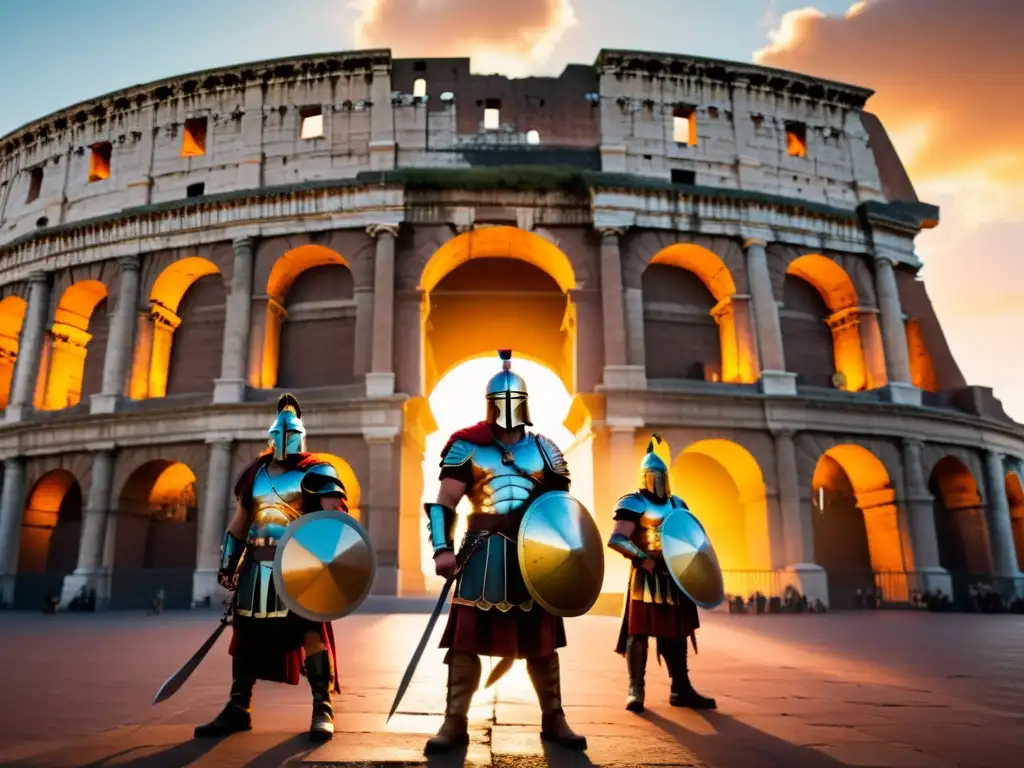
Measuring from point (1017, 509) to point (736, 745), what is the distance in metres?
25.7

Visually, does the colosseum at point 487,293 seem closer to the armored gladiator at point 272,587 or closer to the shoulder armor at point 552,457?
the armored gladiator at point 272,587

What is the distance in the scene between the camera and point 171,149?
22.9 metres

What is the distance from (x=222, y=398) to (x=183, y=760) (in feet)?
54.5

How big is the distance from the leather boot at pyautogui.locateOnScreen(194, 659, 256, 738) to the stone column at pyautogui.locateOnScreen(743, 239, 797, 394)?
17.2 m

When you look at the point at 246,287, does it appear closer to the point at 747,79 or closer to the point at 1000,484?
the point at 747,79

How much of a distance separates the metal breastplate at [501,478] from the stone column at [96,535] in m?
18.7

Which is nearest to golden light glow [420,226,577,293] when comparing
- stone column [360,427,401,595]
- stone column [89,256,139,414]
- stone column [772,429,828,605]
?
stone column [360,427,401,595]

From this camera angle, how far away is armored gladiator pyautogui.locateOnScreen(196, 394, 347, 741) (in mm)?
4434

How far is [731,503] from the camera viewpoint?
2169 cm

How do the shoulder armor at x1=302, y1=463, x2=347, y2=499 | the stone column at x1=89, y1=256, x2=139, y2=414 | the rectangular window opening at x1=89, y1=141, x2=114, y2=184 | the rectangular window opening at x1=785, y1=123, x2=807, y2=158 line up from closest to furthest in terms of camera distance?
the shoulder armor at x1=302, y1=463, x2=347, y2=499
the stone column at x1=89, y1=256, x2=139, y2=414
the rectangular window opening at x1=785, y1=123, x2=807, y2=158
the rectangular window opening at x1=89, y1=141, x2=114, y2=184

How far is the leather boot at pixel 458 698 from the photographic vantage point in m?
3.86

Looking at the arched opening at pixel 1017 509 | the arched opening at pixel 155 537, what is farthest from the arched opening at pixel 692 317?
the arched opening at pixel 155 537

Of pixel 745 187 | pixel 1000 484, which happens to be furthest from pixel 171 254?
pixel 1000 484

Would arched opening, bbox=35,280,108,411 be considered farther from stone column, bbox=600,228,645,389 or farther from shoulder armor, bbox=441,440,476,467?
shoulder armor, bbox=441,440,476,467
